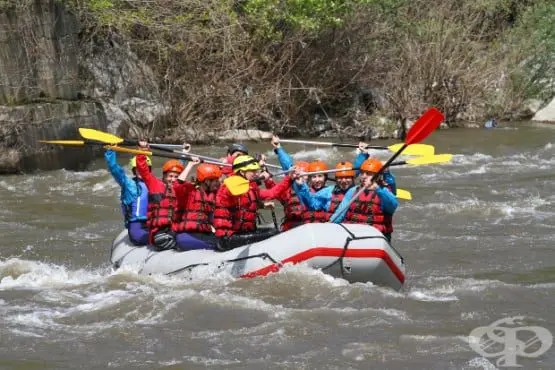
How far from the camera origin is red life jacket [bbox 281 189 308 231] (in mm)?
6887

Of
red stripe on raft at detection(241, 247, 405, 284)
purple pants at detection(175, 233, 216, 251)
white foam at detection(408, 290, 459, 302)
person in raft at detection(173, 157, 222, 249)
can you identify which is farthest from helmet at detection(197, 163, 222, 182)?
white foam at detection(408, 290, 459, 302)

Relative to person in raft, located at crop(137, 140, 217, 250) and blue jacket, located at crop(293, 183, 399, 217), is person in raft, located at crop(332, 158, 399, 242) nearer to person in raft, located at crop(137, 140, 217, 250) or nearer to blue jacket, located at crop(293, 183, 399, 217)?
blue jacket, located at crop(293, 183, 399, 217)

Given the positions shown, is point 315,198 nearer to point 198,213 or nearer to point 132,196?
point 198,213

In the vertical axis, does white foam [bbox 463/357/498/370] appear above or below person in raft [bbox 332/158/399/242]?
below

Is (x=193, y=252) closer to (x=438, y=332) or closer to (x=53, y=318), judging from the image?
(x=53, y=318)

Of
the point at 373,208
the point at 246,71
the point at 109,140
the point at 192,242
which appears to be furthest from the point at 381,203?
the point at 246,71

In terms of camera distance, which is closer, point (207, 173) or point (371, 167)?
point (371, 167)

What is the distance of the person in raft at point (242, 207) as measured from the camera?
6.46 m

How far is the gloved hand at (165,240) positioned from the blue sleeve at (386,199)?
1.60 m

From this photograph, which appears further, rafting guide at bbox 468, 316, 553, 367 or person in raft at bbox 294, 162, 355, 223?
person in raft at bbox 294, 162, 355, 223

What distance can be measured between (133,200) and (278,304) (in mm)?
1769

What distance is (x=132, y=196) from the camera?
711 centimetres

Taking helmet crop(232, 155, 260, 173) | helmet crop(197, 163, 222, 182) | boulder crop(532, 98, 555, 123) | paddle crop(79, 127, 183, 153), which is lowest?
boulder crop(532, 98, 555, 123)

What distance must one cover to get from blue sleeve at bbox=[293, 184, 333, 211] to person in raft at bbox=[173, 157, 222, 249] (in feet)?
2.08
